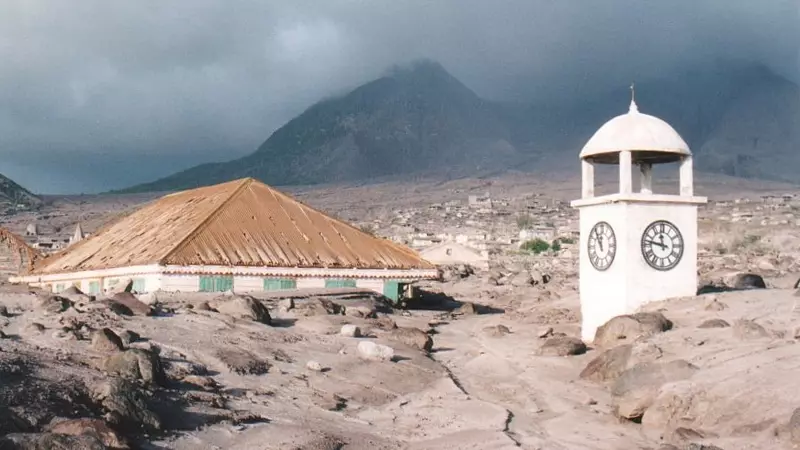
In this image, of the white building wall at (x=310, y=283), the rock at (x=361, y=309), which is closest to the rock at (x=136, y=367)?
the rock at (x=361, y=309)

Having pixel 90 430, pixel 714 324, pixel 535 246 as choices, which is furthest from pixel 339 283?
pixel 535 246

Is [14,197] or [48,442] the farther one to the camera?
[14,197]

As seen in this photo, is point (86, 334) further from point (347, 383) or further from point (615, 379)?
point (615, 379)

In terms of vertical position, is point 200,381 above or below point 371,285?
below

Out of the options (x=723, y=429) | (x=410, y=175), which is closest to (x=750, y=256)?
(x=723, y=429)

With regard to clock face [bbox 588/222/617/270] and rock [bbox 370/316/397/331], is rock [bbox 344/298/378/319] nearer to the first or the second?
rock [bbox 370/316/397/331]

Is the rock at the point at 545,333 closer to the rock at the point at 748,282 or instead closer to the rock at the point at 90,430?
the rock at the point at 748,282

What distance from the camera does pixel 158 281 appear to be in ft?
80.0

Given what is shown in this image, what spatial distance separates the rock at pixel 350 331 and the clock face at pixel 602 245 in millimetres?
6468

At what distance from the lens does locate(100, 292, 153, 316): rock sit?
16.5 meters

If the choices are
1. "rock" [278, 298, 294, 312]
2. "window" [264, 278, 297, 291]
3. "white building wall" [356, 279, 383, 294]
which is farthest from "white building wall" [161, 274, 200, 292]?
"white building wall" [356, 279, 383, 294]

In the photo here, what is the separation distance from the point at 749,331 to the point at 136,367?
37.0 feet

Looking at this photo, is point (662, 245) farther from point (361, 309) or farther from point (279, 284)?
point (279, 284)

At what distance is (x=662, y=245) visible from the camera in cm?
2070
